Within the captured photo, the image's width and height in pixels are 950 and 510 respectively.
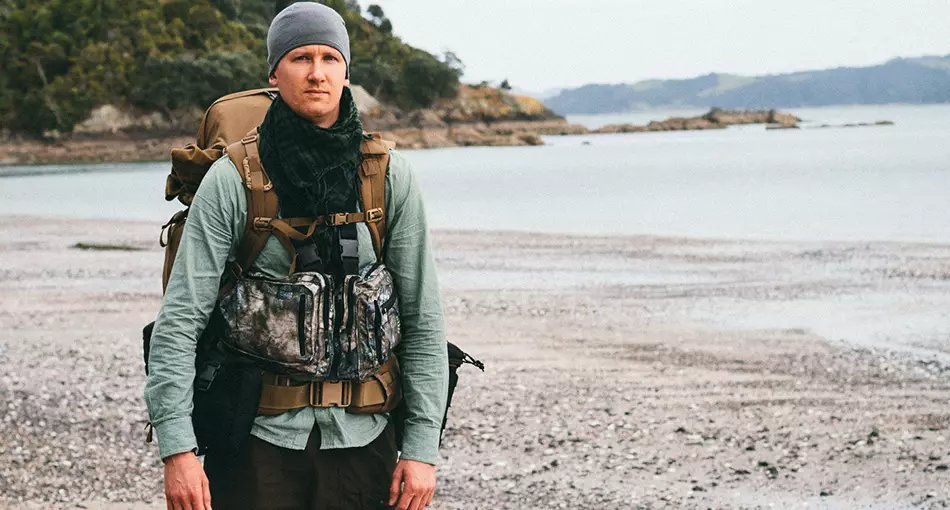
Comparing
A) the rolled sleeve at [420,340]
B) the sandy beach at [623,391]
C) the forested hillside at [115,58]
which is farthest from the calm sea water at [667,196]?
the rolled sleeve at [420,340]

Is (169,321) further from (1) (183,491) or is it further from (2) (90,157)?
(2) (90,157)

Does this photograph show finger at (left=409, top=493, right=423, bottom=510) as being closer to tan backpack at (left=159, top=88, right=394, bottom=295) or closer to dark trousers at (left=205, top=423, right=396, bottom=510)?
dark trousers at (left=205, top=423, right=396, bottom=510)

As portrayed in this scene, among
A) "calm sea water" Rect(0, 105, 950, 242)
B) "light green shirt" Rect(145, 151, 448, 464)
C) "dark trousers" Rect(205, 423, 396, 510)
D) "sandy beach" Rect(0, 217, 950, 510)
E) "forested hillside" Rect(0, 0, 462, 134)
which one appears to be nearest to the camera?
"light green shirt" Rect(145, 151, 448, 464)

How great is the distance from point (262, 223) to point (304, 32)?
0.48m

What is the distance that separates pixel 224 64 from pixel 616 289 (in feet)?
328

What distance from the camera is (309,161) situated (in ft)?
8.39

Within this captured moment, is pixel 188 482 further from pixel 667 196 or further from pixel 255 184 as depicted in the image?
pixel 667 196

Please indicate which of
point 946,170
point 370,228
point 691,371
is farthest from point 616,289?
point 946,170

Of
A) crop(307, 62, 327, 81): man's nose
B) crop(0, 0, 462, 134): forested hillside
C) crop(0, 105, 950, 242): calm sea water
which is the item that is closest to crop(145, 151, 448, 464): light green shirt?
crop(307, 62, 327, 81): man's nose

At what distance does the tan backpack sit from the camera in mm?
2572

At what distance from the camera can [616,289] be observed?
51.2 ft

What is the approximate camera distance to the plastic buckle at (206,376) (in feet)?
8.60

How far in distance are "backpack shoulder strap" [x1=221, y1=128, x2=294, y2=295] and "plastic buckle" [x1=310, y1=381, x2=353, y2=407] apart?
34cm

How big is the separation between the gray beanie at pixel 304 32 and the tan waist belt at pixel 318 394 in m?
0.77
